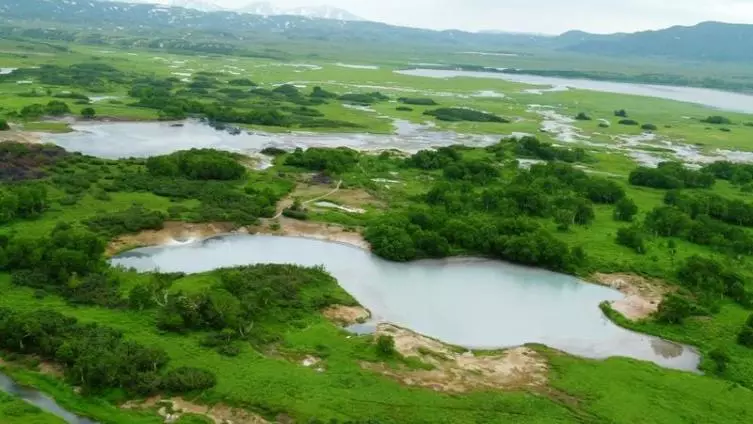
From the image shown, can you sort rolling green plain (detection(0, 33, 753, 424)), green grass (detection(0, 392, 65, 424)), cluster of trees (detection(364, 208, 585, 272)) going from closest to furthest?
green grass (detection(0, 392, 65, 424)) → rolling green plain (detection(0, 33, 753, 424)) → cluster of trees (detection(364, 208, 585, 272))

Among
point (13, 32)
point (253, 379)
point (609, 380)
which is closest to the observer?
point (253, 379)

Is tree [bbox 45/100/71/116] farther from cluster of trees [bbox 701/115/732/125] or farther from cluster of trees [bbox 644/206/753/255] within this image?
cluster of trees [bbox 701/115/732/125]

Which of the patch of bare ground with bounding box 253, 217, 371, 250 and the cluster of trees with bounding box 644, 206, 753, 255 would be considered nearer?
the patch of bare ground with bounding box 253, 217, 371, 250

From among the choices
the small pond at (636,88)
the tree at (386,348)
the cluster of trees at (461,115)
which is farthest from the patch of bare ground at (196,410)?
the small pond at (636,88)

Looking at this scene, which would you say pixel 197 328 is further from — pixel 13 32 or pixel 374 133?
pixel 13 32

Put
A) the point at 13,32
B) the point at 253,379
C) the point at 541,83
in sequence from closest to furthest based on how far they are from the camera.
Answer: the point at 253,379 < the point at 541,83 < the point at 13,32

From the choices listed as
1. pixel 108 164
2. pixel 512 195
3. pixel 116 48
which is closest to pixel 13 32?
pixel 116 48

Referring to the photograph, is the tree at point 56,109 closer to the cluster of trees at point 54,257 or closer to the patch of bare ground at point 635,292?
the cluster of trees at point 54,257

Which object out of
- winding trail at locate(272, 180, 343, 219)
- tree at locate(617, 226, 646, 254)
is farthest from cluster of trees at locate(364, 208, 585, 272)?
winding trail at locate(272, 180, 343, 219)
